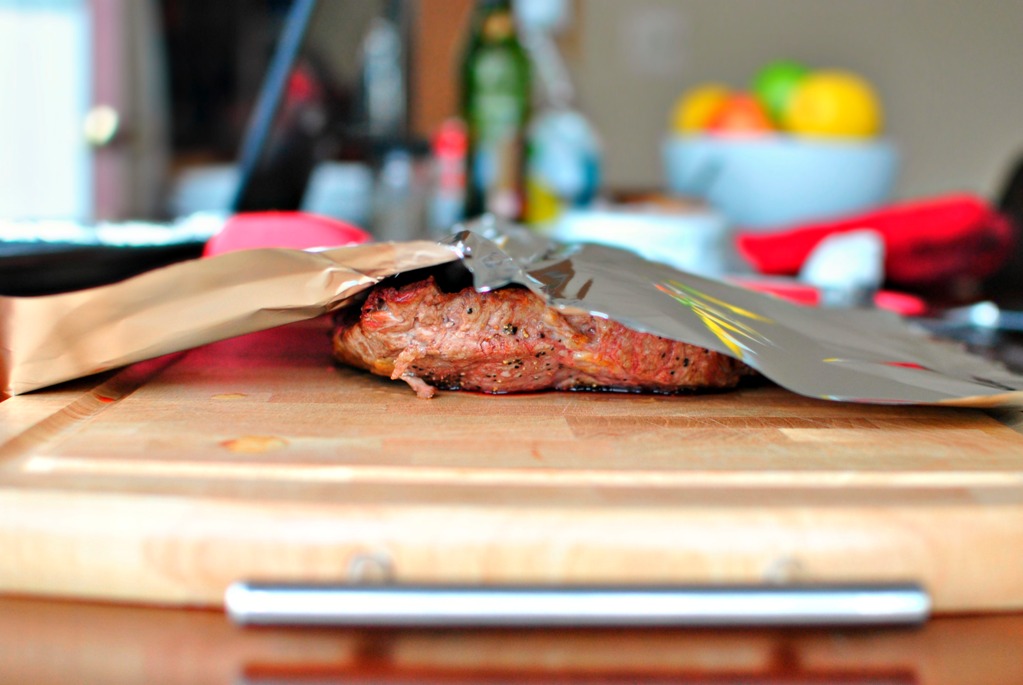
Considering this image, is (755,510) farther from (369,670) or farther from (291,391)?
(291,391)

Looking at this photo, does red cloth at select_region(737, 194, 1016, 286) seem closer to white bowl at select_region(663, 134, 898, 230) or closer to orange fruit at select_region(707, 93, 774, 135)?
white bowl at select_region(663, 134, 898, 230)

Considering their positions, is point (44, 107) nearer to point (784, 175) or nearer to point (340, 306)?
point (784, 175)

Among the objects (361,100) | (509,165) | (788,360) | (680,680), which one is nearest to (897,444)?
(788,360)

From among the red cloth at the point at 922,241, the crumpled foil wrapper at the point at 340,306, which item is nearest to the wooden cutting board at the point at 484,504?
the crumpled foil wrapper at the point at 340,306

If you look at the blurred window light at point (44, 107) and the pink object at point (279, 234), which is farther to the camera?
the blurred window light at point (44, 107)

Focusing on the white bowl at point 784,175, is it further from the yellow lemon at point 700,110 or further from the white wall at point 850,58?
the white wall at point 850,58

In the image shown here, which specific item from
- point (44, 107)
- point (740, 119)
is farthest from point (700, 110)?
point (44, 107)

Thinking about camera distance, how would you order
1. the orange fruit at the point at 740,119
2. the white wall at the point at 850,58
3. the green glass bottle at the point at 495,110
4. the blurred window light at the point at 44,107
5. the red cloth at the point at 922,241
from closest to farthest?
the red cloth at the point at 922,241
the green glass bottle at the point at 495,110
the orange fruit at the point at 740,119
the blurred window light at the point at 44,107
the white wall at the point at 850,58

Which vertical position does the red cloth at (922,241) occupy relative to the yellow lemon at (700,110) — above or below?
below
